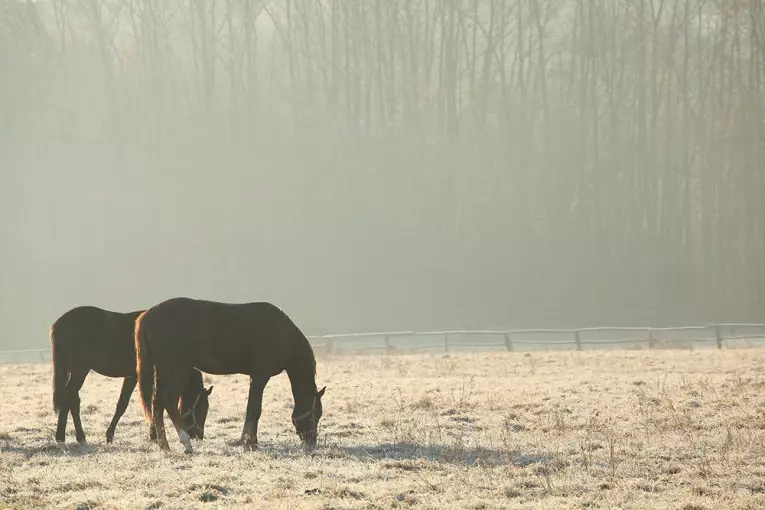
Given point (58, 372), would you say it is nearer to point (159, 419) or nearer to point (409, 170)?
point (159, 419)

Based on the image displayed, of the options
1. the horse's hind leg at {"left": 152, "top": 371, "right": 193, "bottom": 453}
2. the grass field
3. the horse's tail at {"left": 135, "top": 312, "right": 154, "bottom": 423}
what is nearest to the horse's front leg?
the grass field

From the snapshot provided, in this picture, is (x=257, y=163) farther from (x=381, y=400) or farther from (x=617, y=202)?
(x=381, y=400)

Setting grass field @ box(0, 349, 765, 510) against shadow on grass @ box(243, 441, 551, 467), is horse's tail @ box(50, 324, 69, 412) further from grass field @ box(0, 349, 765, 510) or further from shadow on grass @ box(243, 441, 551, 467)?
shadow on grass @ box(243, 441, 551, 467)

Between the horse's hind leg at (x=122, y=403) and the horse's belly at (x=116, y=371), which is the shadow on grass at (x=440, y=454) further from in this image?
the horse's belly at (x=116, y=371)

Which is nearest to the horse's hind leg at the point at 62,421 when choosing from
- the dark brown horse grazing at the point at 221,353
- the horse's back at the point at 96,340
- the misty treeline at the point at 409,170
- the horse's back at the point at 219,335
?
the horse's back at the point at 96,340

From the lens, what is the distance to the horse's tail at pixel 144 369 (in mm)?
11766

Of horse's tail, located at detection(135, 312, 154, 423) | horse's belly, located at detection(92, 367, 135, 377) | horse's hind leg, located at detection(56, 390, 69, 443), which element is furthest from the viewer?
horse's belly, located at detection(92, 367, 135, 377)

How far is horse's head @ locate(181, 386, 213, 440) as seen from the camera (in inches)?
492

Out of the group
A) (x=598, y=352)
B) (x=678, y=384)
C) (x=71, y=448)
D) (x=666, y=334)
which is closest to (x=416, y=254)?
(x=666, y=334)

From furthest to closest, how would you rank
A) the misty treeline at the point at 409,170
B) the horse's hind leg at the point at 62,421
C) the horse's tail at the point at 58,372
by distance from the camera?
the misty treeline at the point at 409,170, the horse's tail at the point at 58,372, the horse's hind leg at the point at 62,421

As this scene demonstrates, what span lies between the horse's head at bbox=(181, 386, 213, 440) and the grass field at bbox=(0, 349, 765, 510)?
0.64 ft

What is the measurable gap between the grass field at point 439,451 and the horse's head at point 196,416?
0.20 metres

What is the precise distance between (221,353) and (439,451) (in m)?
2.78

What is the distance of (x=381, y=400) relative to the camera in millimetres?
16250
